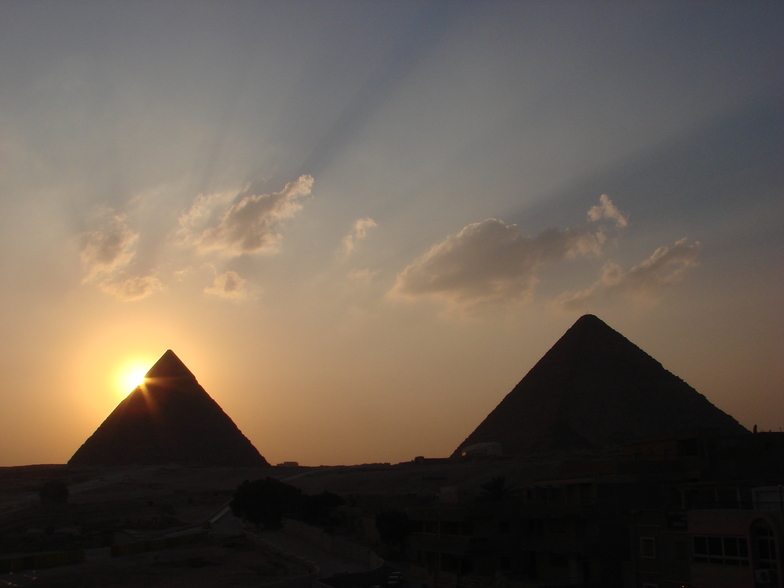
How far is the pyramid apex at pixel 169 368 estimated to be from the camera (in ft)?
332

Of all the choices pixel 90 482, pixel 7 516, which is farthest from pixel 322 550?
pixel 90 482

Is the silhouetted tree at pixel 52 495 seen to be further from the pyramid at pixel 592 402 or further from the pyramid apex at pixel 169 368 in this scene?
the pyramid apex at pixel 169 368

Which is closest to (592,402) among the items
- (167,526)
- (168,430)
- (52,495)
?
(167,526)

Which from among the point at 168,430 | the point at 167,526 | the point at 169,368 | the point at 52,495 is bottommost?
the point at 167,526

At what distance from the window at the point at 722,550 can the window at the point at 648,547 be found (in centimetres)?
240

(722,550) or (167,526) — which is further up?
(722,550)

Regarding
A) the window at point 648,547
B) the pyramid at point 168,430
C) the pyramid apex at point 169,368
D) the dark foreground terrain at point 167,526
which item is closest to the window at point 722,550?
the window at point 648,547

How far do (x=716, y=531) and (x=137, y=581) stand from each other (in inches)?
754

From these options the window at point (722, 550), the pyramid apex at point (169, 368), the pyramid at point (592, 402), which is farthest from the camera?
the pyramid apex at point (169, 368)

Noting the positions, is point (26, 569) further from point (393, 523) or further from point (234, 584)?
point (393, 523)

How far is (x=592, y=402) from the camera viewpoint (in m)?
77.4

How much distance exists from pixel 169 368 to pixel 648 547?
90461mm

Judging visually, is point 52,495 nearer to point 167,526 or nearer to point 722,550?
point 167,526

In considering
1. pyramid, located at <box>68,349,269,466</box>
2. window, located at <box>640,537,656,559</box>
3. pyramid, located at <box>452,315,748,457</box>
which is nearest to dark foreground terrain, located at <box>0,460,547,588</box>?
window, located at <box>640,537,656,559</box>
